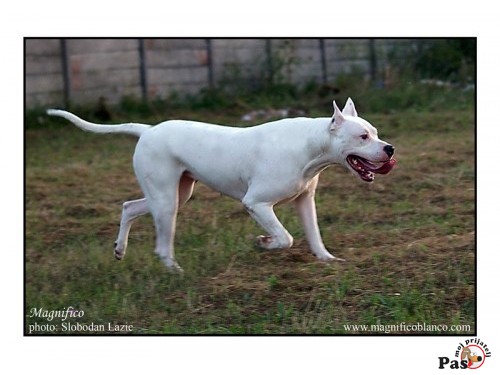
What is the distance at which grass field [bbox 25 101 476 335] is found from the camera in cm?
612

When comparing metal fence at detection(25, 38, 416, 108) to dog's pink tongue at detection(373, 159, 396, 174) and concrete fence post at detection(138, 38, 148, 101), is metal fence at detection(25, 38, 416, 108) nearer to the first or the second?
concrete fence post at detection(138, 38, 148, 101)

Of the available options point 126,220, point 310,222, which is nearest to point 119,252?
point 126,220

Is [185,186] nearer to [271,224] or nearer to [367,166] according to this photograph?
[271,224]

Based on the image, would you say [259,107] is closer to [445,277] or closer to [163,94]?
[163,94]

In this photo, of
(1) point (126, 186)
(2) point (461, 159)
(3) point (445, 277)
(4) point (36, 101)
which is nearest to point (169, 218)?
(3) point (445, 277)

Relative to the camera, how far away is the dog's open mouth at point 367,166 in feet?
21.4

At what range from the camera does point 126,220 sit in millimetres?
7602

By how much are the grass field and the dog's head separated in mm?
721

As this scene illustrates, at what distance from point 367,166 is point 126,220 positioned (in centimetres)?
209

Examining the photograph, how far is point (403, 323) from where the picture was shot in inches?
232

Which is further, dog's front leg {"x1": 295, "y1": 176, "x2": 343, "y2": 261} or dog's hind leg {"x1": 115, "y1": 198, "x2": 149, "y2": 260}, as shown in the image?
dog's hind leg {"x1": 115, "y1": 198, "x2": 149, "y2": 260}

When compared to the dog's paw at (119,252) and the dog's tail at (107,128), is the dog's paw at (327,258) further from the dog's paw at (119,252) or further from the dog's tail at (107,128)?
the dog's tail at (107,128)

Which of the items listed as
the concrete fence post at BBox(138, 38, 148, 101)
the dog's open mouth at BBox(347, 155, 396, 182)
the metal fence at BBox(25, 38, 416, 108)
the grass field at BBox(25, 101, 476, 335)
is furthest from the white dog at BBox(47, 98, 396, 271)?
the concrete fence post at BBox(138, 38, 148, 101)
